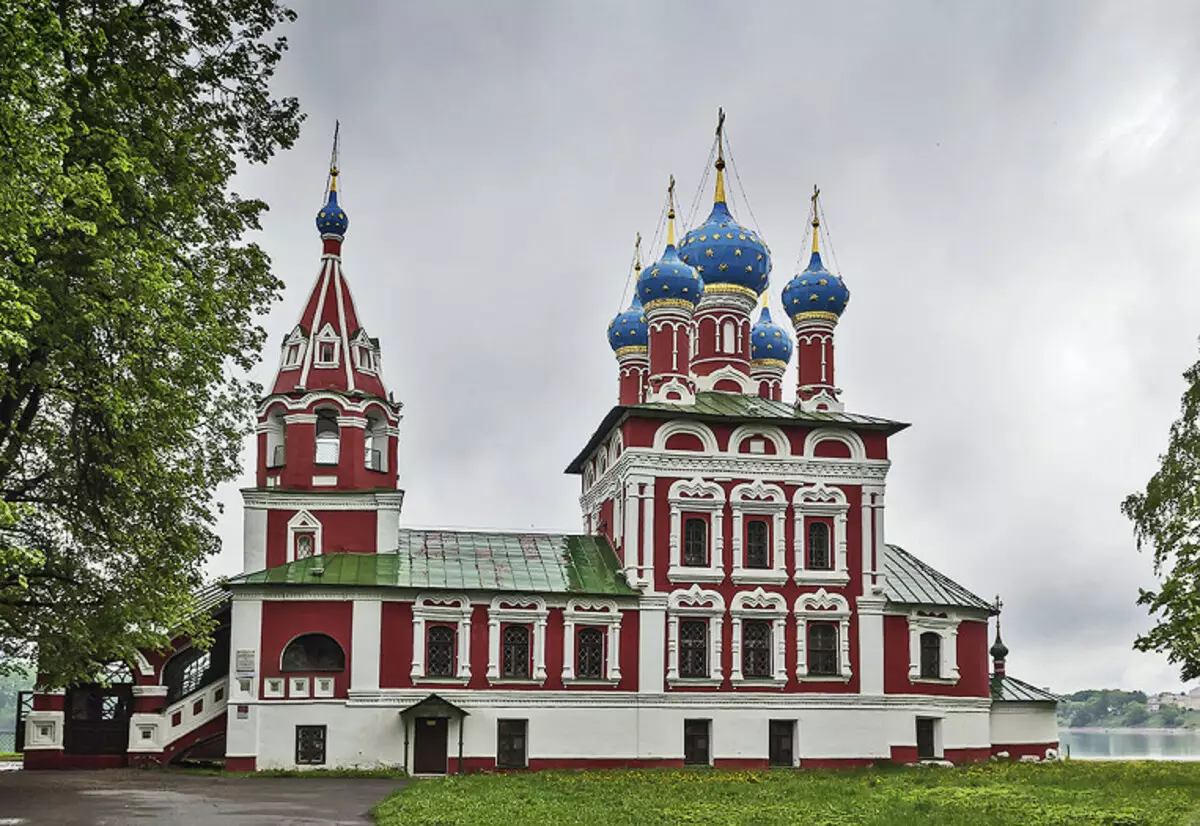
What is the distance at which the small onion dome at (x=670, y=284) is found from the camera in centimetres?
3117

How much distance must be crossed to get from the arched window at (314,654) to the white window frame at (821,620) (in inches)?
409

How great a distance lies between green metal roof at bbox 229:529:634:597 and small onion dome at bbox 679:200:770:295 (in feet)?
25.6

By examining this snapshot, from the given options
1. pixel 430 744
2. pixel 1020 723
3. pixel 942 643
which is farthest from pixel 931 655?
pixel 430 744

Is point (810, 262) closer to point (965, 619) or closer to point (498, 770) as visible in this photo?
point (965, 619)

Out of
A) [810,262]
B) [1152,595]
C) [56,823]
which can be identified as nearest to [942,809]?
[1152,595]

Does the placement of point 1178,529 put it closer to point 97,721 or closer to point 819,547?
point 819,547

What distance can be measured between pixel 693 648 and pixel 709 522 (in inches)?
115

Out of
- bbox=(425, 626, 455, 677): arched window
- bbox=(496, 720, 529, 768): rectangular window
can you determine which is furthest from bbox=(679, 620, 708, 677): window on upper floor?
bbox=(425, 626, 455, 677): arched window

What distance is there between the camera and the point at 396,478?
3055cm

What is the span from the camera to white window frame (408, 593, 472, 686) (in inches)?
1081

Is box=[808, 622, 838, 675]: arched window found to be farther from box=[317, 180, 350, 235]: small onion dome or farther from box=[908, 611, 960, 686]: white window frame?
box=[317, 180, 350, 235]: small onion dome

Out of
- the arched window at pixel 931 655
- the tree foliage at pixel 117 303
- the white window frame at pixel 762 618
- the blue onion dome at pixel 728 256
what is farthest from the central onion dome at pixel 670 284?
the tree foliage at pixel 117 303

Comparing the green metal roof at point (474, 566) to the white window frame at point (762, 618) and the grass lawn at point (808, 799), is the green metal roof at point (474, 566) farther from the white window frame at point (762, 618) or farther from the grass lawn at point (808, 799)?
the grass lawn at point (808, 799)

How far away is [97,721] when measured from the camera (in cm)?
2722
